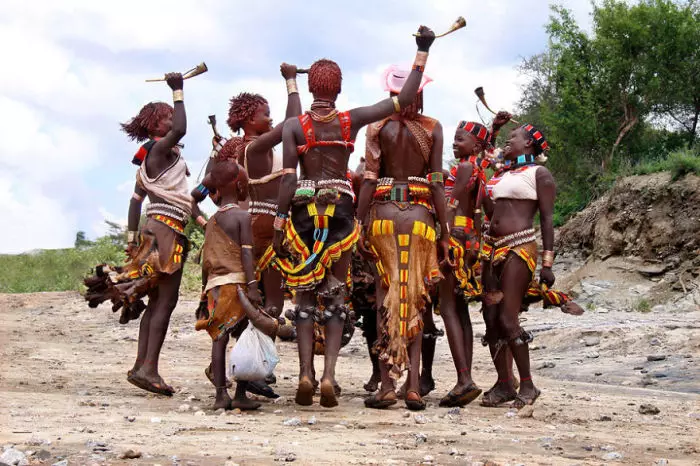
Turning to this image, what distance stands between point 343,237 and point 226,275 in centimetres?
93

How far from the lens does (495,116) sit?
28.7 feet

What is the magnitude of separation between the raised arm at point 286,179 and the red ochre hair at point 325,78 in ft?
1.02

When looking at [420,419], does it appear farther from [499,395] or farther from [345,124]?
[345,124]

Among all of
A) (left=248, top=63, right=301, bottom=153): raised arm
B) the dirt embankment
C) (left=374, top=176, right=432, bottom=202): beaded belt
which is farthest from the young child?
the dirt embankment

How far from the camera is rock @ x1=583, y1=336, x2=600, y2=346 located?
12289 millimetres

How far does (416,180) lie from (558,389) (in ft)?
10.3

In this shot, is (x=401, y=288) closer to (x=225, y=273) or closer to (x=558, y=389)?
(x=225, y=273)

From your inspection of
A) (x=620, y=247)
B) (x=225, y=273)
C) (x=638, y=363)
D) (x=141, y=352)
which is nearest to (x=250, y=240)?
(x=225, y=273)

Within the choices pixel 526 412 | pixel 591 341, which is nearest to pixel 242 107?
pixel 526 412

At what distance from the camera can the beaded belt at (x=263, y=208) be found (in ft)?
27.4

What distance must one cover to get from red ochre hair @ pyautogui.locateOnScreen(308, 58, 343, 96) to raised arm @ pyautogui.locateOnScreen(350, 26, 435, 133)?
0.81 feet

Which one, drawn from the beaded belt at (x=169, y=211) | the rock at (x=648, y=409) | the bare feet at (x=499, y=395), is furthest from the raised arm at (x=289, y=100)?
the rock at (x=648, y=409)

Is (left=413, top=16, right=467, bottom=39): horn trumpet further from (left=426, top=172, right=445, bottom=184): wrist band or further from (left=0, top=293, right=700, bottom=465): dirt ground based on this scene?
(left=0, top=293, right=700, bottom=465): dirt ground

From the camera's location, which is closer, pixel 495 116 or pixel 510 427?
pixel 510 427
